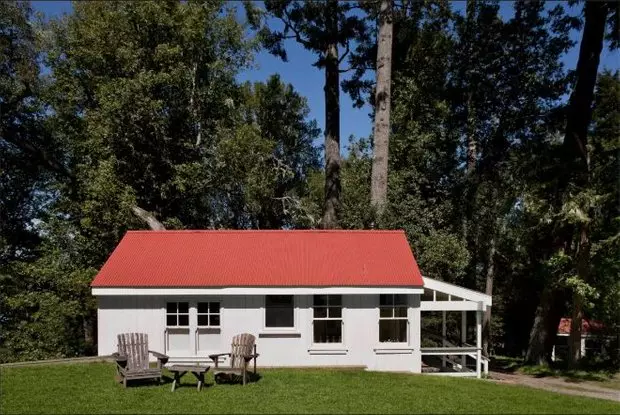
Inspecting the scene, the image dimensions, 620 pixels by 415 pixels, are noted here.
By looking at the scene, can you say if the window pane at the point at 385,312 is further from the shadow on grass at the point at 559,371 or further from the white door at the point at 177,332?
the shadow on grass at the point at 559,371

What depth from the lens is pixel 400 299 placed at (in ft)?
48.5

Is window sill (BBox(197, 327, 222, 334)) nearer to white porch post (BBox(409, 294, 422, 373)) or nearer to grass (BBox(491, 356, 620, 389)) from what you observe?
white porch post (BBox(409, 294, 422, 373))

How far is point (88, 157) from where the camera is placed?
2366cm

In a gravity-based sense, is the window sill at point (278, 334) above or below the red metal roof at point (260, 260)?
below

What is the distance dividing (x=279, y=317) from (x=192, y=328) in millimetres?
2396

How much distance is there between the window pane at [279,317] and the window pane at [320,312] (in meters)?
0.70

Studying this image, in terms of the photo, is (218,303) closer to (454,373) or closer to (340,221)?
(454,373)

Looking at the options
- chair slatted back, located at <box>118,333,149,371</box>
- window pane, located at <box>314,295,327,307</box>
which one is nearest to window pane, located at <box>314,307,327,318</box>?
window pane, located at <box>314,295,327,307</box>

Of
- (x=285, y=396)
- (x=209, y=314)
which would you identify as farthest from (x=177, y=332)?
(x=285, y=396)

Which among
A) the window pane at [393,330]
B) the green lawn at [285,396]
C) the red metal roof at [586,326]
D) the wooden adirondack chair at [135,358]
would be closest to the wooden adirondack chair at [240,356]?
the green lawn at [285,396]

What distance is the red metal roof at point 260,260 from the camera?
14398mm

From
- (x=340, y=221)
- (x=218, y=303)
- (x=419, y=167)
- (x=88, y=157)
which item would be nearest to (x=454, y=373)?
(x=218, y=303)

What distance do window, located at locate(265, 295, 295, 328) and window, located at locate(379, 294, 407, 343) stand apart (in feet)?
8.29

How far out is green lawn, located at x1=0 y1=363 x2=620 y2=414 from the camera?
1020cm
